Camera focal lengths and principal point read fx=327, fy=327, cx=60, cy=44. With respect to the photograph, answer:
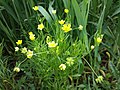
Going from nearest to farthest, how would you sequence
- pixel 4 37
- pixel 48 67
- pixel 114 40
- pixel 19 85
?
pixel 48 67 → pixel 19 85 → pixel 114 40 → pixel 4 37

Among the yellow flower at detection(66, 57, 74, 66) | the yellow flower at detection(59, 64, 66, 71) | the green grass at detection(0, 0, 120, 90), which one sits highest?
the green grass at detection(0, 0, 120, 90)

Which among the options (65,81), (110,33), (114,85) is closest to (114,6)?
(110,33)

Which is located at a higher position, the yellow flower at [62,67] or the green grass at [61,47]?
the green grass at [61,47]

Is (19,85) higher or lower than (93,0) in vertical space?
lower

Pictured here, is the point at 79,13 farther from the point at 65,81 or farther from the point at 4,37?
the point at 4,37

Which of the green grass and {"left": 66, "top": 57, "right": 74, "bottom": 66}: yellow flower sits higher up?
Result: the green grass

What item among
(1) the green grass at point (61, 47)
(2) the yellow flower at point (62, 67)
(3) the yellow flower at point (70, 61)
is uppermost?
(1) the green grass at point (61, 47)

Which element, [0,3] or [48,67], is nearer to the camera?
[48,67]

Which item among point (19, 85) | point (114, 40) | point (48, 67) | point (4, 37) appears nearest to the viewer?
point (48, 67)
